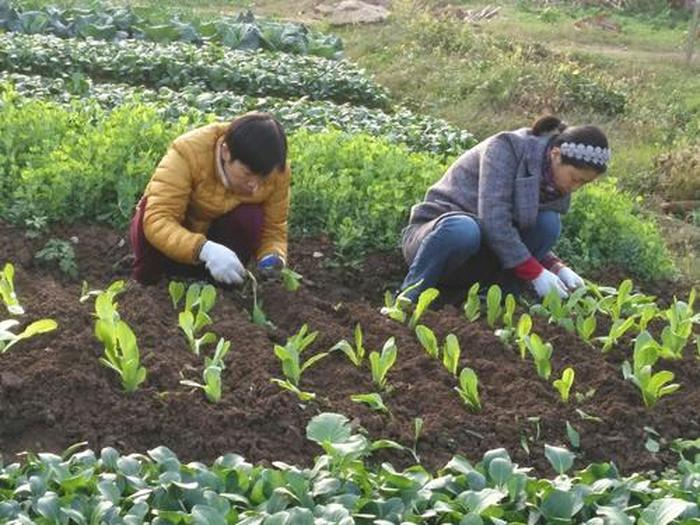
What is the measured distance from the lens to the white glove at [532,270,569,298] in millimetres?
5742

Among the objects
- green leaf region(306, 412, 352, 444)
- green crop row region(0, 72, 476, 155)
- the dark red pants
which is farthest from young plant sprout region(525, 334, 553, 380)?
green crop row region(0, 72, 476, 155)

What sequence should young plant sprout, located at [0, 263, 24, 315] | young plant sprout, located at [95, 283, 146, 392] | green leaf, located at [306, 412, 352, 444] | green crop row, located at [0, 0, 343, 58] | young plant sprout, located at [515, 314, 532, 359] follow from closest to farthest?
green leaf, located at [306, 412, 352, 444]
young plant sprout, located at [95, 283, 146, 392]
young plant sprout, located at [0, 263, 24, 315]
young plant sprout, located at [515, 314, 532, 359]
green crop row, located at [0, 0, 343, 58]

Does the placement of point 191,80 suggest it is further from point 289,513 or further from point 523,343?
point 289,513

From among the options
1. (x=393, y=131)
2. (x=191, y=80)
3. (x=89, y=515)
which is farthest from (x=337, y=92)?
(x=89, y=515)

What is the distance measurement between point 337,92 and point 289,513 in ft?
26.9

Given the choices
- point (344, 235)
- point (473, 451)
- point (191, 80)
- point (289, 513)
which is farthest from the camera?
point (191, 80)

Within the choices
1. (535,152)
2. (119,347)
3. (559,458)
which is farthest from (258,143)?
(559,458)

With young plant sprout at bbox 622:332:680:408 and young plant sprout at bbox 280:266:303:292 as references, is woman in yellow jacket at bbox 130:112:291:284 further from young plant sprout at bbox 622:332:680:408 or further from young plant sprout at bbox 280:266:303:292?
young plant sprout at bbox 622:332:680:408

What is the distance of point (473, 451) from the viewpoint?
173 inches

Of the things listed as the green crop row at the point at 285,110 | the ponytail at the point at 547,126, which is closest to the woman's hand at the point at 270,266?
the ponytail at the point at 547,126

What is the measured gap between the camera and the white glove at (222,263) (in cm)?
523

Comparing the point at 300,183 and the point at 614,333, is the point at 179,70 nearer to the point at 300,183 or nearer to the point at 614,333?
the point at 300,183

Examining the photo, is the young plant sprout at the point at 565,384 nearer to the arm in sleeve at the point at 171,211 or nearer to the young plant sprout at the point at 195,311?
the young plant sprout at the point at 195,311

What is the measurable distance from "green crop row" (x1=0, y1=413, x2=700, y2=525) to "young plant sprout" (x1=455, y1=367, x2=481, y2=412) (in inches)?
22.8
